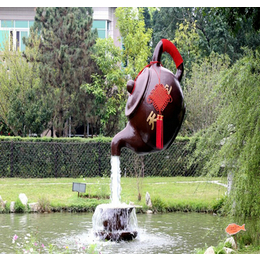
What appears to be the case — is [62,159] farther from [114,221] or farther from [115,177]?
[115,177]

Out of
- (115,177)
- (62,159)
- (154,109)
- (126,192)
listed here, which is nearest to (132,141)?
(154,109)

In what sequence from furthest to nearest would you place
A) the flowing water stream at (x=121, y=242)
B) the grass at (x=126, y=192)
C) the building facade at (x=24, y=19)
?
the building facade at (x=24, y=19) → the grass at (x=126, y=192) → the flowing water stream at (x=121, y=242)

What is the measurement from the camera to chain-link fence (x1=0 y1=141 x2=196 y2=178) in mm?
18812

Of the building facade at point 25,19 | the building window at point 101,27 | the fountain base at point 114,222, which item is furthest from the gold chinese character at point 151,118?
the building window at point 101,27

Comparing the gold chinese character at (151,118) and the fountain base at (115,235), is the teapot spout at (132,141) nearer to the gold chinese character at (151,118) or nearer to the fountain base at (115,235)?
the gold chinese character at (151,118)

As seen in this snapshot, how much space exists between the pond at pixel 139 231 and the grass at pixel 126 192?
0.58 meters

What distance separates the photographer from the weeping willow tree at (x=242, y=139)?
7.55m

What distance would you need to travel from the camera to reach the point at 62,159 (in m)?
18.9

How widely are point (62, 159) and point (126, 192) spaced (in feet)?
16.2

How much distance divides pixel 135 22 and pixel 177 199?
12915mm

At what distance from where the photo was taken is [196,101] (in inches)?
821

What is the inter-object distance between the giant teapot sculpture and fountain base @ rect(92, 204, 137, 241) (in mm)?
1770

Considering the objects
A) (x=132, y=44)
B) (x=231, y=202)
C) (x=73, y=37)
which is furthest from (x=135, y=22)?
(x=231, y=202)

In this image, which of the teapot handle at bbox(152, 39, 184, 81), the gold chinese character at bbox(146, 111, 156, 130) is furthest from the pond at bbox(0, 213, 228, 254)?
the teapot handle at bbox(152, 39, 184, 81)
